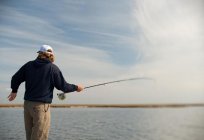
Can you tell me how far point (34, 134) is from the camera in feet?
16.9

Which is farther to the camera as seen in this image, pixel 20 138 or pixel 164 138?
pixel 164 138

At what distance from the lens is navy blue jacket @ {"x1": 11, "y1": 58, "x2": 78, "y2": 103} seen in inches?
203

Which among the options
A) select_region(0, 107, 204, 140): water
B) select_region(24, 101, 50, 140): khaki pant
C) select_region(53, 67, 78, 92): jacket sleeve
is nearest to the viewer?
select_region(24, 101, 50, 140): khaki pant


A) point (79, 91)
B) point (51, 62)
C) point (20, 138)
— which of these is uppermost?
point (51, 62)

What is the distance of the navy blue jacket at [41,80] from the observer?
5.16 metres

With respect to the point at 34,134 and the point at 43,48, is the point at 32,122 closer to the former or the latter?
the point at 34,134

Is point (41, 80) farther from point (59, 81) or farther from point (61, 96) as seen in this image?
point (61, 96)

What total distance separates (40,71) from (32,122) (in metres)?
0.77

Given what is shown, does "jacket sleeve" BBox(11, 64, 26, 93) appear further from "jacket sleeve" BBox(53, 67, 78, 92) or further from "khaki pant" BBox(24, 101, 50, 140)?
"jacket sleeve" BBox(53, 67, 78, 92)

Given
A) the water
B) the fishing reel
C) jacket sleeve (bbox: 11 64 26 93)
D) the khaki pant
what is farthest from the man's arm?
the water

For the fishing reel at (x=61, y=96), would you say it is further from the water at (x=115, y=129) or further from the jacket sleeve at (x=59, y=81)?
the water at (x=115, y=129)

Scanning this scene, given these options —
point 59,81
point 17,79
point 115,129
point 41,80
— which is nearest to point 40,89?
point 41,80

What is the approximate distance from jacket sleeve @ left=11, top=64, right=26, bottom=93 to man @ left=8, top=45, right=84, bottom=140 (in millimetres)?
19

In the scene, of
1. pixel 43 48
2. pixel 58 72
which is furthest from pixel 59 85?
pixel 43 48
